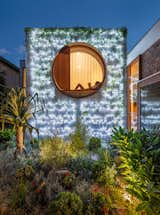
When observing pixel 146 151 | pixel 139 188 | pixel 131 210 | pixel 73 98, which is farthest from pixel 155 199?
pixel 73 98

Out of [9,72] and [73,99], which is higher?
[9,72]

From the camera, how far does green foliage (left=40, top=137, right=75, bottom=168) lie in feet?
13.6

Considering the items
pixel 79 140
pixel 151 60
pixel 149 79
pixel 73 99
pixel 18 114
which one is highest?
pixel 151 60

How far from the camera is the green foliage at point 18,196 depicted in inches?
109

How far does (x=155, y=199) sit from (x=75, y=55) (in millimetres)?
8287

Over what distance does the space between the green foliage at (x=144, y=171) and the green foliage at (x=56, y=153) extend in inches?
55.1

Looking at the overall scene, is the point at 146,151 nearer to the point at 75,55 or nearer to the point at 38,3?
the point at 75,55

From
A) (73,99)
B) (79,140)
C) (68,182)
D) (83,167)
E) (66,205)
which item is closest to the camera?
(66,205)

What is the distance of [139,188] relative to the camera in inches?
97.5

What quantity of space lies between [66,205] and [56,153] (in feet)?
6.22

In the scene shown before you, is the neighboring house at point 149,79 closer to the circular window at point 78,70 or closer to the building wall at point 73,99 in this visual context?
the building wall at point 73,99

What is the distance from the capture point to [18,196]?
2.86m

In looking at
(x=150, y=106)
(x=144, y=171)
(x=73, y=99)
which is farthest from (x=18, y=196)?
(x=73, y=99)

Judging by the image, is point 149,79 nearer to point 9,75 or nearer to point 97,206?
point 97,206
